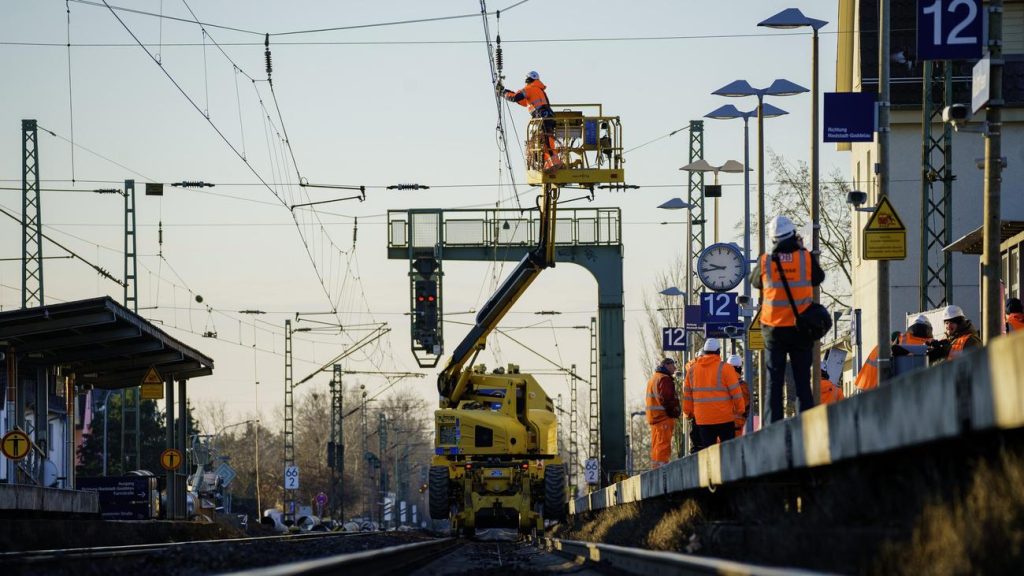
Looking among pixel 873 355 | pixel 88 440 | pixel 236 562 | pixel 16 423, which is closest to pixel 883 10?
pixel 873 355

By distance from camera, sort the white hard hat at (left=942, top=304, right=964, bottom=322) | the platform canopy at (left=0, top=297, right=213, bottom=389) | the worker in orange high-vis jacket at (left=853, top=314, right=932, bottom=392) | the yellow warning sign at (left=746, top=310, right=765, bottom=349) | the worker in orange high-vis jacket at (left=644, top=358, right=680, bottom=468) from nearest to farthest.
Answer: the white hard hat at (left=942, top=304, right=964, bottom=322)
the worker in orange high-vis jacket at (left=853, top=314, right=932, bottom=392)
the worker in orange high-vis jacket at (left=644, top=358, right=680, bottom=468)
the platform canopy at (left=0, top=297, right=213, bottom=389)
the yellow warning sign at (left=746, top=310, right=765, bottom=349)

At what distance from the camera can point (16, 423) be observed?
101 ft

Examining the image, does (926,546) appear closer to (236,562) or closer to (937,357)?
(236,562)

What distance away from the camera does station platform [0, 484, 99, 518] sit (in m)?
20.3

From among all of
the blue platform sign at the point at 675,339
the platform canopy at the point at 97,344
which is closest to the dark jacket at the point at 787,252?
the platform canopy at the point at 97,344

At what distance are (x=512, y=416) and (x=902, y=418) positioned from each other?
26.0 metres

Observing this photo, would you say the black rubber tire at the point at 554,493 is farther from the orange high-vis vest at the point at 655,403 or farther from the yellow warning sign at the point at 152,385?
the orange high-vis vest at the point at 655,403

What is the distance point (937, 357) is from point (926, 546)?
10.6m

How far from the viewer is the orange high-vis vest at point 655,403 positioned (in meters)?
23.5

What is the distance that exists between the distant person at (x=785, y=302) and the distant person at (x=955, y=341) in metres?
3.60

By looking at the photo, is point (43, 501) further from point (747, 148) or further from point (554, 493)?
point (747, 148)

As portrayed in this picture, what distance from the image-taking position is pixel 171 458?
3497 cm

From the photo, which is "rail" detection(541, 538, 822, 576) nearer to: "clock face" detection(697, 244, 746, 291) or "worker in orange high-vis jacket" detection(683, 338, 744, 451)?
"worker in orange high-vis jacket" detection(683, 338, 744, 451)

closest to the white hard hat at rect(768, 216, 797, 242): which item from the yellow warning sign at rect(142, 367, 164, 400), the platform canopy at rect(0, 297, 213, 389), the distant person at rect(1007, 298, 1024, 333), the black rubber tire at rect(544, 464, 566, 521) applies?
the distant person at rect(1007, 298, 1024, 333)
